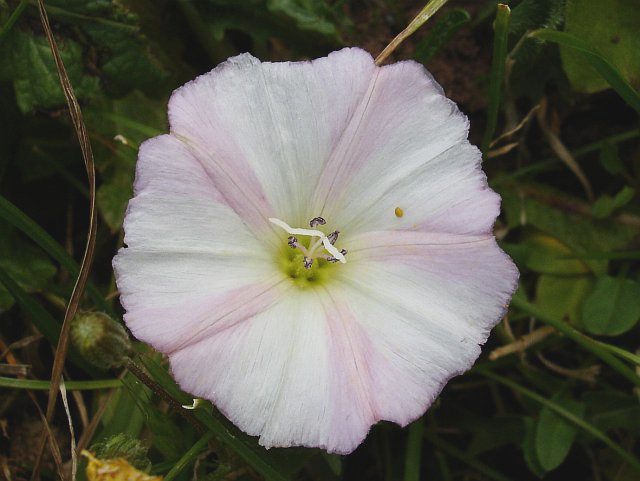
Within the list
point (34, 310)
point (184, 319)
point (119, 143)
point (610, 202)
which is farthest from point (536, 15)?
point (34, 310)

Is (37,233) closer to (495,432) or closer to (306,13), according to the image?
(306,13)

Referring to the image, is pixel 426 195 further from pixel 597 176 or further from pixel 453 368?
pixel 597 176

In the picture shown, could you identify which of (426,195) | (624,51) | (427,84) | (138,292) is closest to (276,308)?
(138,292)

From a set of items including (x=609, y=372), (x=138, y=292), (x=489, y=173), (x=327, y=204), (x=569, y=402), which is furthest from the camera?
(x=489, y=173)

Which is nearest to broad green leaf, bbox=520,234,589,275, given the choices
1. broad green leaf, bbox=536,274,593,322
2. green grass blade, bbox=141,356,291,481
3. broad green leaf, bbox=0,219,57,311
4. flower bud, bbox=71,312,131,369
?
broad green leaf, bbox=536,274,593,322

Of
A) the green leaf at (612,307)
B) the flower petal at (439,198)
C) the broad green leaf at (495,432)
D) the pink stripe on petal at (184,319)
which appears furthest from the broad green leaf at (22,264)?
the green leaf at (612,307)

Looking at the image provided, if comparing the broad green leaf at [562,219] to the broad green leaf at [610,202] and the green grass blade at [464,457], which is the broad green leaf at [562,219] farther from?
the green grass blade at [464,457]
